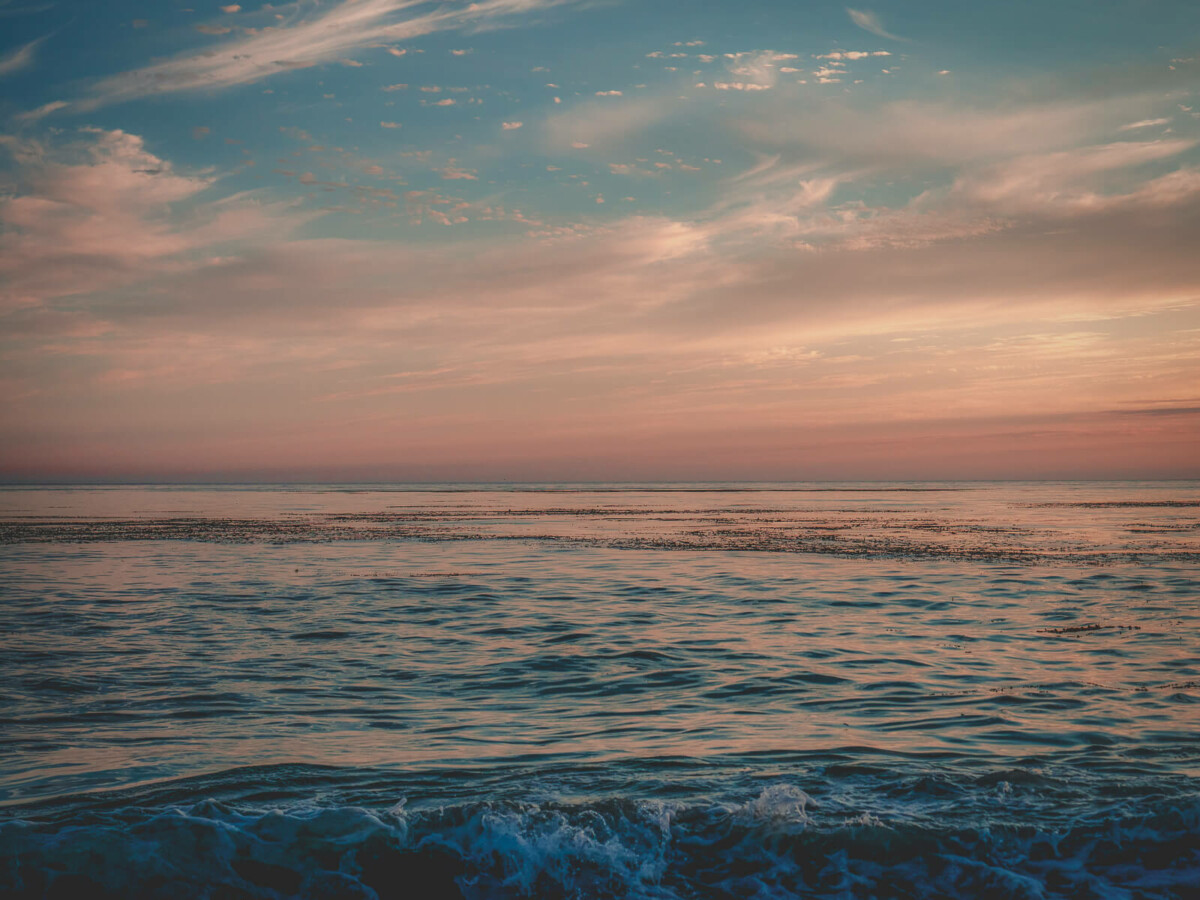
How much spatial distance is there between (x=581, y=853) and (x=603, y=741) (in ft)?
8.89

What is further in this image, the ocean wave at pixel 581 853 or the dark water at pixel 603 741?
the dark water at pixel 603 741

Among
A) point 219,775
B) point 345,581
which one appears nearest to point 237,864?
point 219,775

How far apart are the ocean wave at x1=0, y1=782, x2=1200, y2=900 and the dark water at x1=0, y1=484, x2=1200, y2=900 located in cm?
2

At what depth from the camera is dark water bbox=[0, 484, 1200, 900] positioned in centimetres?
655

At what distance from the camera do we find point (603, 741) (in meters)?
9.41

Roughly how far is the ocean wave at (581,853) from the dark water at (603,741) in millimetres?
22

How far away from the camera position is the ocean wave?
6332 millimetres

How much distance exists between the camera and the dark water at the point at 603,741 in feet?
21.5

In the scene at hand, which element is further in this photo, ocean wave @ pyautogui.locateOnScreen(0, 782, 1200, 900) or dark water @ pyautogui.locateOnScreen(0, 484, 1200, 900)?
dark water @ pyautogui.locateOnScreen(0, 484, 1200, 900)

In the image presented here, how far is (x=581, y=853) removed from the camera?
670 cm

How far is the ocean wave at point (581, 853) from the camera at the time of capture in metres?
6.33

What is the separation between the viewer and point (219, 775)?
8148 mm

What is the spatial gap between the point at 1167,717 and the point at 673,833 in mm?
6985

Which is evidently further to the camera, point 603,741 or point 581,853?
point 603,741
